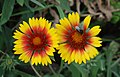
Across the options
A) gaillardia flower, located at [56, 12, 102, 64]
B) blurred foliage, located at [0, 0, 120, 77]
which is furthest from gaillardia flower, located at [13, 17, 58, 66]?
blurred foliage, located at [0, 0, 120, 77]

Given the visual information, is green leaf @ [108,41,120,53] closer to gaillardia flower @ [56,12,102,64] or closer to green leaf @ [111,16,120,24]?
green leaf @ [111,16,120,24]

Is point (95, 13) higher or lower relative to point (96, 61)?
higher

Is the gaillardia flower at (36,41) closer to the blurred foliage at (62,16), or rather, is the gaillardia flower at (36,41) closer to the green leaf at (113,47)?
the blurred foliage at (62,16)

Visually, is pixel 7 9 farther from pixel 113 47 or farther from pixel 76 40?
pixel 113 47

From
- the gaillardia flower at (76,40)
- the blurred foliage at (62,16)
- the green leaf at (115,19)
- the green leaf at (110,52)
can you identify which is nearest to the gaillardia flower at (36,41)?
the gaillardia flower at (76,40)

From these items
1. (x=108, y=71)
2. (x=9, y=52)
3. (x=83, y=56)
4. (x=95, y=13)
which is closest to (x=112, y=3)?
(x=95, y=13)

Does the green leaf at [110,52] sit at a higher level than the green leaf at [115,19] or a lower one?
lower

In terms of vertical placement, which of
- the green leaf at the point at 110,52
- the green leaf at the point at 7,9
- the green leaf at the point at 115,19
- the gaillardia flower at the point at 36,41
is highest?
the green leaf at the point at 7,9

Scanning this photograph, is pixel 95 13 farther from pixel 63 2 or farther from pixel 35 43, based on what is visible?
pixel 35 43
